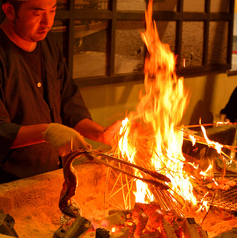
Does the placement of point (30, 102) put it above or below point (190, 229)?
above

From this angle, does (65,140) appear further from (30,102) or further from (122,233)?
(30,102)

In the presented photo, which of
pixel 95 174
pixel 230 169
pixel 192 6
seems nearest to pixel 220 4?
pixel 192 6

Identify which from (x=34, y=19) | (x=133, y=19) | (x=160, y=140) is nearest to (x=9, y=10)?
(x=34, y=19)

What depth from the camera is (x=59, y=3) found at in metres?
3.92

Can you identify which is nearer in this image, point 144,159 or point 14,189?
point 14,189

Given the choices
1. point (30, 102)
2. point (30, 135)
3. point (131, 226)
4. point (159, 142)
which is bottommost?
point (131, 226)

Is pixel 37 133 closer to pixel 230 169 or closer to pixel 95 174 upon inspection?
pixel 95 174

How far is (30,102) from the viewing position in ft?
8.38

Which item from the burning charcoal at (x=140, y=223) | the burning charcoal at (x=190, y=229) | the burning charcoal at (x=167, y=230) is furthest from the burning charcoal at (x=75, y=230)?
the burning charcoal at (x=190, y=229)

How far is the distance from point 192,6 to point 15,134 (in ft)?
13.4

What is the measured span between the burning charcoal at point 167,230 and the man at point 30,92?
71 cm

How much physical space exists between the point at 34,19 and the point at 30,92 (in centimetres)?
46

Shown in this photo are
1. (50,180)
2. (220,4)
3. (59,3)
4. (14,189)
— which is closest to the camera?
(14,189)

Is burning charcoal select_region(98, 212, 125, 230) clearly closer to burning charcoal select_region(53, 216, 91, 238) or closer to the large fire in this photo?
burning charcoal select_region(53, 216, 91, 238)
